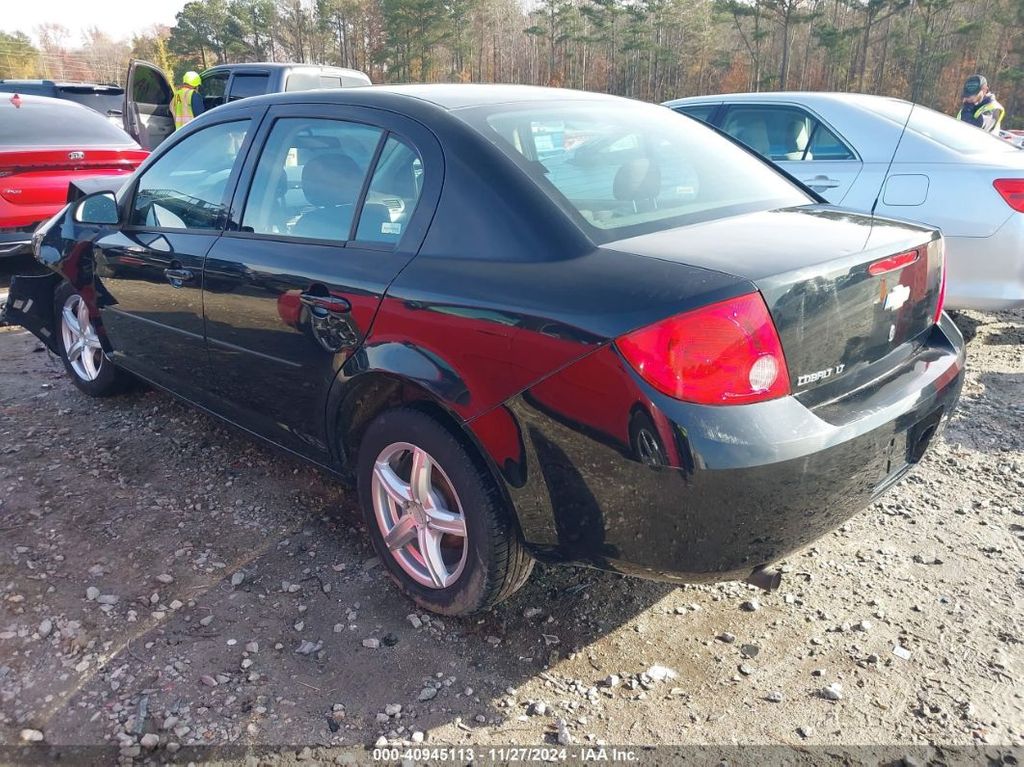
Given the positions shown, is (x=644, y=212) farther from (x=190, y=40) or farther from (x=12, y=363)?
(x=190, y=40)

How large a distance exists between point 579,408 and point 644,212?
0.76m

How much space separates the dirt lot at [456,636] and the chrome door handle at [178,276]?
0.91 meters

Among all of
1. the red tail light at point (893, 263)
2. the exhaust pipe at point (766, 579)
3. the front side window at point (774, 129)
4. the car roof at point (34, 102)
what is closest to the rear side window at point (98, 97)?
the car roof at point (34, 102)

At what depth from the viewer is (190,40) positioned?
43375 millimetres

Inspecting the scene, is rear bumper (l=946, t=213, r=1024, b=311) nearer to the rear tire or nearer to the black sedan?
the black sedan

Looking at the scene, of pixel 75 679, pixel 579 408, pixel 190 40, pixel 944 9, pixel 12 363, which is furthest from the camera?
pixel 190 40

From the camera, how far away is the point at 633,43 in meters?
40.6

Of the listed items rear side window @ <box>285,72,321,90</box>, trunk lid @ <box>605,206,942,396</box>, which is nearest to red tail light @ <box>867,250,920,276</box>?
trunk lid @ <box>605,206,942,396</box>

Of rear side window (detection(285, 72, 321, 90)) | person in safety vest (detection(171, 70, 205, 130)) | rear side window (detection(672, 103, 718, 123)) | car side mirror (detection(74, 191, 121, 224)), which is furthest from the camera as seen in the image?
person in safety vest (detection(171, 70, 205, 130))

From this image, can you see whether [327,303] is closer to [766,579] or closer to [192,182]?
[192,182]

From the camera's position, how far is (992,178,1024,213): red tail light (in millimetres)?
4250

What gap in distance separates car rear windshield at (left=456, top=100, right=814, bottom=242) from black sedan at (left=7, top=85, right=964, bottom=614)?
1cm

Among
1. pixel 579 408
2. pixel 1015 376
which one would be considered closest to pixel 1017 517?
pixel 1015 376

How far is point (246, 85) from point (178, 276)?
27.5 ft
